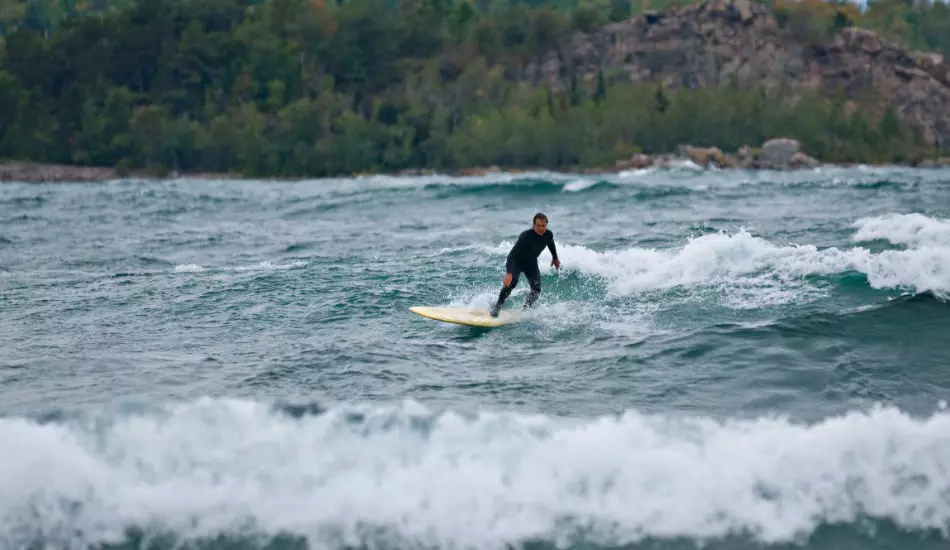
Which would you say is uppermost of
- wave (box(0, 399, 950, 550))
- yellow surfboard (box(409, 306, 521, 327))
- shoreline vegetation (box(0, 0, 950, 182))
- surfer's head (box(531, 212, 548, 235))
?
shoreline vegetation (box(0, 0, 950, 182))

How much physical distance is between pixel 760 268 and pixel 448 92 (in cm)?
9038

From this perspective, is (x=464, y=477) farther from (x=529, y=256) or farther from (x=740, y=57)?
(x=740, y=57)

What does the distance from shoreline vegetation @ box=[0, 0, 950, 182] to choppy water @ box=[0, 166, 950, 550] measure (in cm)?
6362

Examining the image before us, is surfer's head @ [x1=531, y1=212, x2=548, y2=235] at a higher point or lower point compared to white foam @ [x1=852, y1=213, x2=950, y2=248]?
higher

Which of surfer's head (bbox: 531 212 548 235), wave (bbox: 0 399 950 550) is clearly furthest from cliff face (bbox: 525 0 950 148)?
wave (bbox: 0 399 950 550)

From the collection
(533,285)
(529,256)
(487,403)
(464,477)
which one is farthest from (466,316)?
(464,477)

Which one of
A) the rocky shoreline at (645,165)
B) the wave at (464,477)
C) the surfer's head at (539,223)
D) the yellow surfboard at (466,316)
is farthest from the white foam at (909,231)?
the rocky shoreline at (645,165)

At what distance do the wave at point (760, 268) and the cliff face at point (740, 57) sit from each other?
10023 cm

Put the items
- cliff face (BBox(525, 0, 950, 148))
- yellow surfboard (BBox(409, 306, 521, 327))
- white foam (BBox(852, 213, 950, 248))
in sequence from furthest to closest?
cliff face (BBox(525, 0, 950, 148))
white foam (BBox(852, 213, 950, 248))
yellow surfboard (BBox(409, 306, 521, 327))

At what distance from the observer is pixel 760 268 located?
1566 centimetres

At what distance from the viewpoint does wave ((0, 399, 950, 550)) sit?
7.77 metres

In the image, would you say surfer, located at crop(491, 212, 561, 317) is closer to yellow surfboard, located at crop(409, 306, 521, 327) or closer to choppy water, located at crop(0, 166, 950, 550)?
yellow surfboard, located at crop(409, 306, 521, 327)

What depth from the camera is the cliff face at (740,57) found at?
112 meters

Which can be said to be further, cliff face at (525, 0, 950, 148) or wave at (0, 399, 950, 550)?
cliff face at (525, 0, 950, 148)
